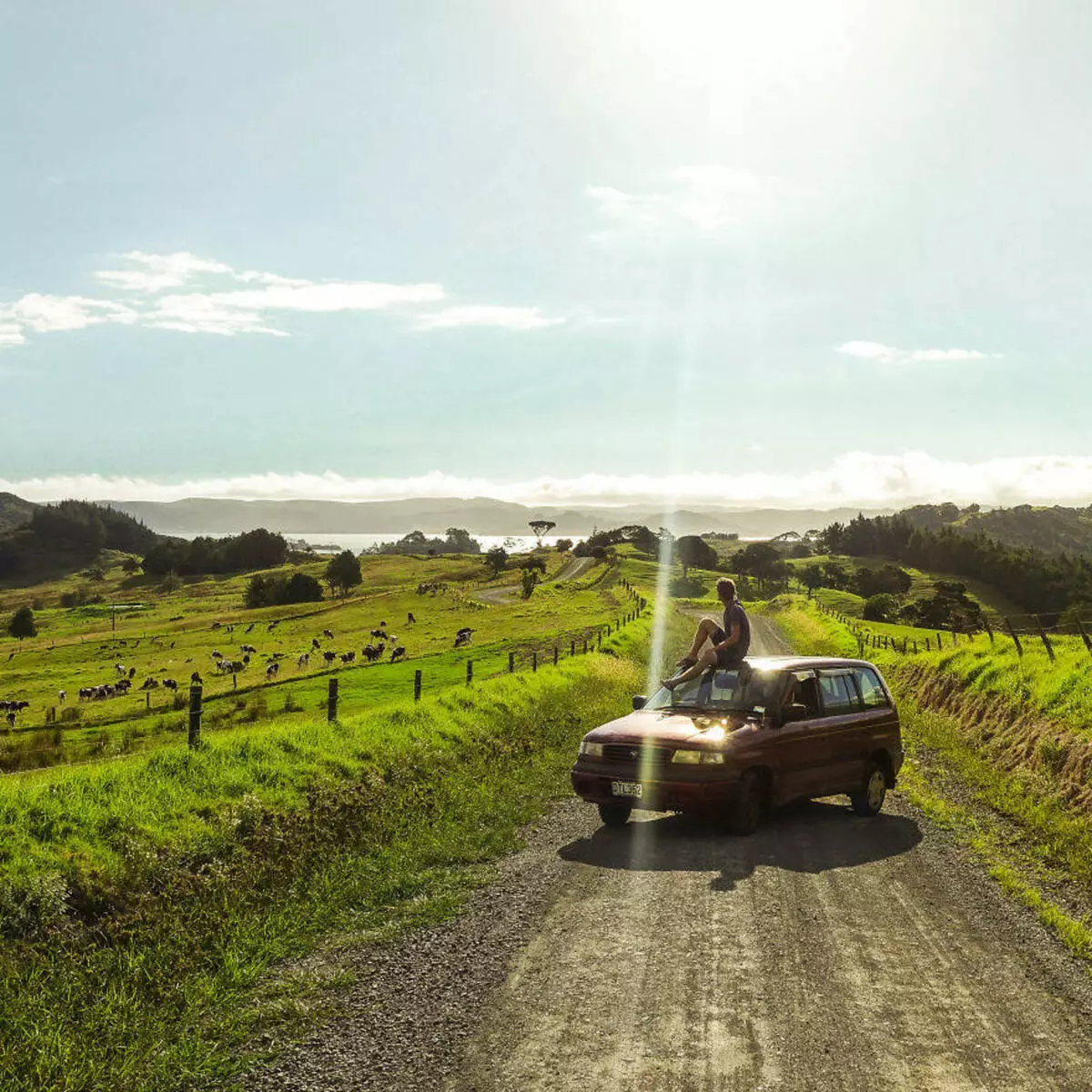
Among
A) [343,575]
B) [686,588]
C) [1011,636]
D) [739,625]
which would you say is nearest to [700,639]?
[739,625]

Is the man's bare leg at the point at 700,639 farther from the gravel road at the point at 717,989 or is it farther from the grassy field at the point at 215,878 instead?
the gravel road at the point at 717,989

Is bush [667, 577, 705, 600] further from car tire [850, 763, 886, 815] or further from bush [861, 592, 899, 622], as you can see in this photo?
car tire [850, 763, 886, 815]

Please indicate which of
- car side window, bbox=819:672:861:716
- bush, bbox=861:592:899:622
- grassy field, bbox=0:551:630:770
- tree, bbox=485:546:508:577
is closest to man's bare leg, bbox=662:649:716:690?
car side window, bbox=819:672:861:716

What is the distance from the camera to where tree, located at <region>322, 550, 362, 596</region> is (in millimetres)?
146750

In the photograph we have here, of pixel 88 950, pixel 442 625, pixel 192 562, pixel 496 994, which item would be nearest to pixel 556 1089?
pixel 496 994

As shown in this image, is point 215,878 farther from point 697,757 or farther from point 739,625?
point 739,625

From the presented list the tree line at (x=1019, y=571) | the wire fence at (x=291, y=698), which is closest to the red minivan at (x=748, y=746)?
the wire fence at (x=291, y=698)

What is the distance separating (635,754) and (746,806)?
143cm

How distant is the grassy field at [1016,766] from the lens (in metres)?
9.40

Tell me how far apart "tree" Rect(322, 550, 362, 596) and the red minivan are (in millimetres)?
135898

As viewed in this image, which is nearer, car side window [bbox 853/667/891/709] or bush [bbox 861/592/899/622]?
car side window [bbox 853/667/891/709]

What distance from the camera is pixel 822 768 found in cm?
1204

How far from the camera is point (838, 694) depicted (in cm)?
1287

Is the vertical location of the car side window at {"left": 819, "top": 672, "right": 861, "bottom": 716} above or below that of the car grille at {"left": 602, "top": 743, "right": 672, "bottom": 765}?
above
